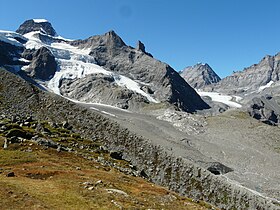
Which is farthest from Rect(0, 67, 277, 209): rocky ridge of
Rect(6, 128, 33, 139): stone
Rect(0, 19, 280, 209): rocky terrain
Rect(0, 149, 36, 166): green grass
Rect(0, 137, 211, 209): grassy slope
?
Answer: Rect(0, 137, 211, 209): grassy slope

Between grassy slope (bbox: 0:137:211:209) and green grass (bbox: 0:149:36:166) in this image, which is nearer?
grassy slope (bbox: 0:137:211:209)

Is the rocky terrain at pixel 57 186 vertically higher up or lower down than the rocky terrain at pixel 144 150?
lower down

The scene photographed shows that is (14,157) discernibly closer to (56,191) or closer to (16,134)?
(16,134)

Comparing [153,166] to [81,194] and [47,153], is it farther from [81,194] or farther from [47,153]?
[81,194]

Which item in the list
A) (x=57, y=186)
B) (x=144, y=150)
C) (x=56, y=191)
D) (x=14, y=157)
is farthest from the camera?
(x=144, y=150)

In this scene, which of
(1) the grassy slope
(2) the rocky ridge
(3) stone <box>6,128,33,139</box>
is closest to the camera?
(1) the grassy slope

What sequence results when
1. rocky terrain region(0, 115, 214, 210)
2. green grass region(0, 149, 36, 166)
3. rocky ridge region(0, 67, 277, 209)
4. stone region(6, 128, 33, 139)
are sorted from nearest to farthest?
rocky terrain region(0, 115, 214, 210), green grass region(0, 149, 36, 166), stone region(6, 128, 33, 139), rocky ridge region(0, 67, 277, 209)

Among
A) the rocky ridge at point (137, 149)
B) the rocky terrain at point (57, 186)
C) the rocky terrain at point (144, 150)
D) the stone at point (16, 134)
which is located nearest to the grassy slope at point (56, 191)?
the rocky terrain at point (57, 186)

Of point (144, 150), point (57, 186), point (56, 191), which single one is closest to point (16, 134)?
point (57, 186)

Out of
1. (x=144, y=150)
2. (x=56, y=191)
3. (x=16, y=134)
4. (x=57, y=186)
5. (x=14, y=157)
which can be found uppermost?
(x=144, y=150)

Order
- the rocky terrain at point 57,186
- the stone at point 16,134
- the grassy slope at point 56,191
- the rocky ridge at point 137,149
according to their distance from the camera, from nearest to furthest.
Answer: the grassy slope at point 56,191 < the rocky terrain at point 57,186 < the stone at point 16,134 < the rocky ridge at point 137,149

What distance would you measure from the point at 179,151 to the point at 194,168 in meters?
25.4

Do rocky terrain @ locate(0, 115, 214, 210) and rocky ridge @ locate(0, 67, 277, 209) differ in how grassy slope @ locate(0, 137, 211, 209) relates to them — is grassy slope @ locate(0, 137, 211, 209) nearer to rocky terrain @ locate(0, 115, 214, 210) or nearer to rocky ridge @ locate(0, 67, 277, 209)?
rocky terrain @ locate(0, 115, 214, 210)

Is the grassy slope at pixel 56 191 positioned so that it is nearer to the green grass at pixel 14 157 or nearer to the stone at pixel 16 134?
the green grass at pixel 14 157
